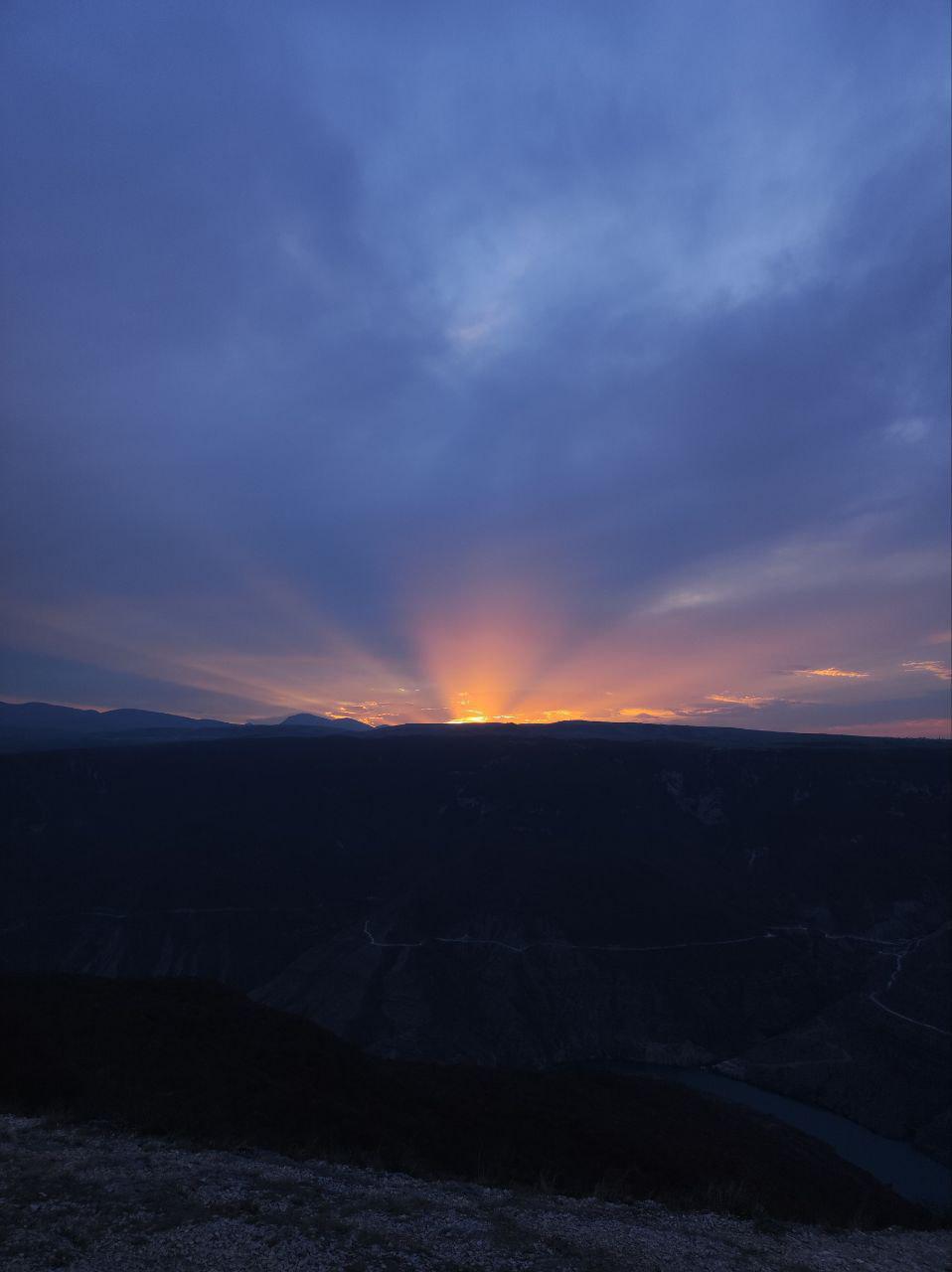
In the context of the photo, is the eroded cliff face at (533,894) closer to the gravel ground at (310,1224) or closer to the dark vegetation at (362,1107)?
the dark vegetation at (362,1107)

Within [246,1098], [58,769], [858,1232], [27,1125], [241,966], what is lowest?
[241,966]

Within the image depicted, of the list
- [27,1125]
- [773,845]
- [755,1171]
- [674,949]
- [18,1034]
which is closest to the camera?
[27,1125]

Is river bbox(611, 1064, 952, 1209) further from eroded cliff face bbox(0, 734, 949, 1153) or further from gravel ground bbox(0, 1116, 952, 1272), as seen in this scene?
gravel ground bbox(0, 1116, 952, 1272)

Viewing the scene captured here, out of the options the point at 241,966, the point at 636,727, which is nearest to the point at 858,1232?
the point at 241,966

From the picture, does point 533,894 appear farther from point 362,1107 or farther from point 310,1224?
point 310,1224

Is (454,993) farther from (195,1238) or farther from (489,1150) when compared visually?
(195,1238)

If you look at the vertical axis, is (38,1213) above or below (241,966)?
above

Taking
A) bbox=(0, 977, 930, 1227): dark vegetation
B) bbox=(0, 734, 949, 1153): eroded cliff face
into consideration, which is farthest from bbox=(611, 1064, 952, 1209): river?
bbox=(0, 977, 930, 1227): dark vegetation
